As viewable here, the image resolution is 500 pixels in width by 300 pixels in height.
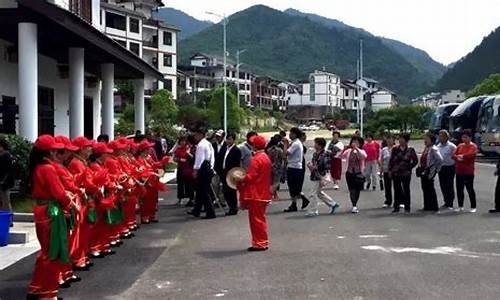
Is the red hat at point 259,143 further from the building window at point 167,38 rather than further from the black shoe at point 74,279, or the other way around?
the building window at point 167,38

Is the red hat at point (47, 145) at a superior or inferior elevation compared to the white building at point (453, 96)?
inferior

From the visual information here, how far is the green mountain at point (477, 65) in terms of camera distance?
13343 cm

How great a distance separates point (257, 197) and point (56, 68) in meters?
17.8

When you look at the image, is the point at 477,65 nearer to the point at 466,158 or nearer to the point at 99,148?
the point at 466,158

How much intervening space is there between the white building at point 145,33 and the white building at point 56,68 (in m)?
49.8

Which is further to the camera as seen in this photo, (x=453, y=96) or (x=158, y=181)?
(x=453, y=96)

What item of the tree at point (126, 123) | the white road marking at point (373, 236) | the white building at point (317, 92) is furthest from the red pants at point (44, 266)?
the white building at point (317, 92)

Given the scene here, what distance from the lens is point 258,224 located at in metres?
11.3

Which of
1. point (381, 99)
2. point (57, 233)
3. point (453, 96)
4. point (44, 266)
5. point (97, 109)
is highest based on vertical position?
point (381, 99)

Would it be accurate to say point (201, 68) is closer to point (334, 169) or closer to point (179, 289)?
point (334, 169)

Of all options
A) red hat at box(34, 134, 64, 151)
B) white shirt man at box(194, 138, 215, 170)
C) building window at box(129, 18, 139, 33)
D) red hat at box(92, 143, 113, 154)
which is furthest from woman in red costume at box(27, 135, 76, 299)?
building window at box(129, 18, 139, 33)

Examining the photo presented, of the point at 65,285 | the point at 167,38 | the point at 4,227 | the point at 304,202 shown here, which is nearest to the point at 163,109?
the point at 167,38

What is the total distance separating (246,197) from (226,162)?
5121 mm

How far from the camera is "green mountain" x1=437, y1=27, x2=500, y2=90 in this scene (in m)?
133
